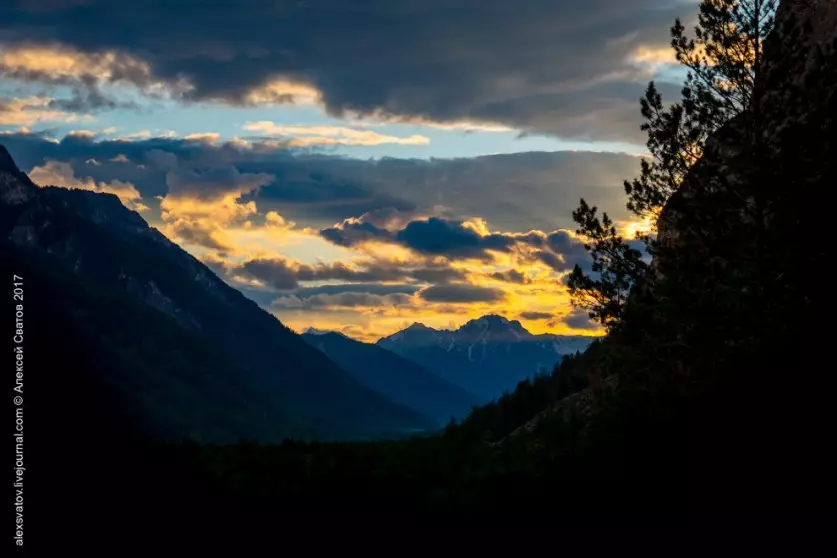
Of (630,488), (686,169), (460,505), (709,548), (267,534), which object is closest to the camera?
(709,548)

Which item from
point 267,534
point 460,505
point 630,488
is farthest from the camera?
point 460,505

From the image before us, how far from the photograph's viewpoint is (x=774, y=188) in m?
30.5

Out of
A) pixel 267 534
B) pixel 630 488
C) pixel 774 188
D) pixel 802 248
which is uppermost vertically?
pixel 774 188

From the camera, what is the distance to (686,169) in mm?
37406

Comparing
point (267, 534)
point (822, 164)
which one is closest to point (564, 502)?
point (267, 534)

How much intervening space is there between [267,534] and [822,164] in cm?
2626

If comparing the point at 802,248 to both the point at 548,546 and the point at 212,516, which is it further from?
the point at 212,516

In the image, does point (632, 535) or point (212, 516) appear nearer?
point (632, 535)

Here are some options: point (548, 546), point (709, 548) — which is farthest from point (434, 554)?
point (709, 548)

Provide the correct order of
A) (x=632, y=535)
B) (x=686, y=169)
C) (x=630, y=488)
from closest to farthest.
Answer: (x=632, y=535) → (x=630, y=488) → (x=686, y=169)

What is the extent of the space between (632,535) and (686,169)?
1419 cm

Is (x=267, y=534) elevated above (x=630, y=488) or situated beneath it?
situated beneath

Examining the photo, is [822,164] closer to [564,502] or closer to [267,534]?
[564,502]

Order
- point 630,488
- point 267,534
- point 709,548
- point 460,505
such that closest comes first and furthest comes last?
point 709,548 < point 630,488 < point 267,534 < point 460,505
